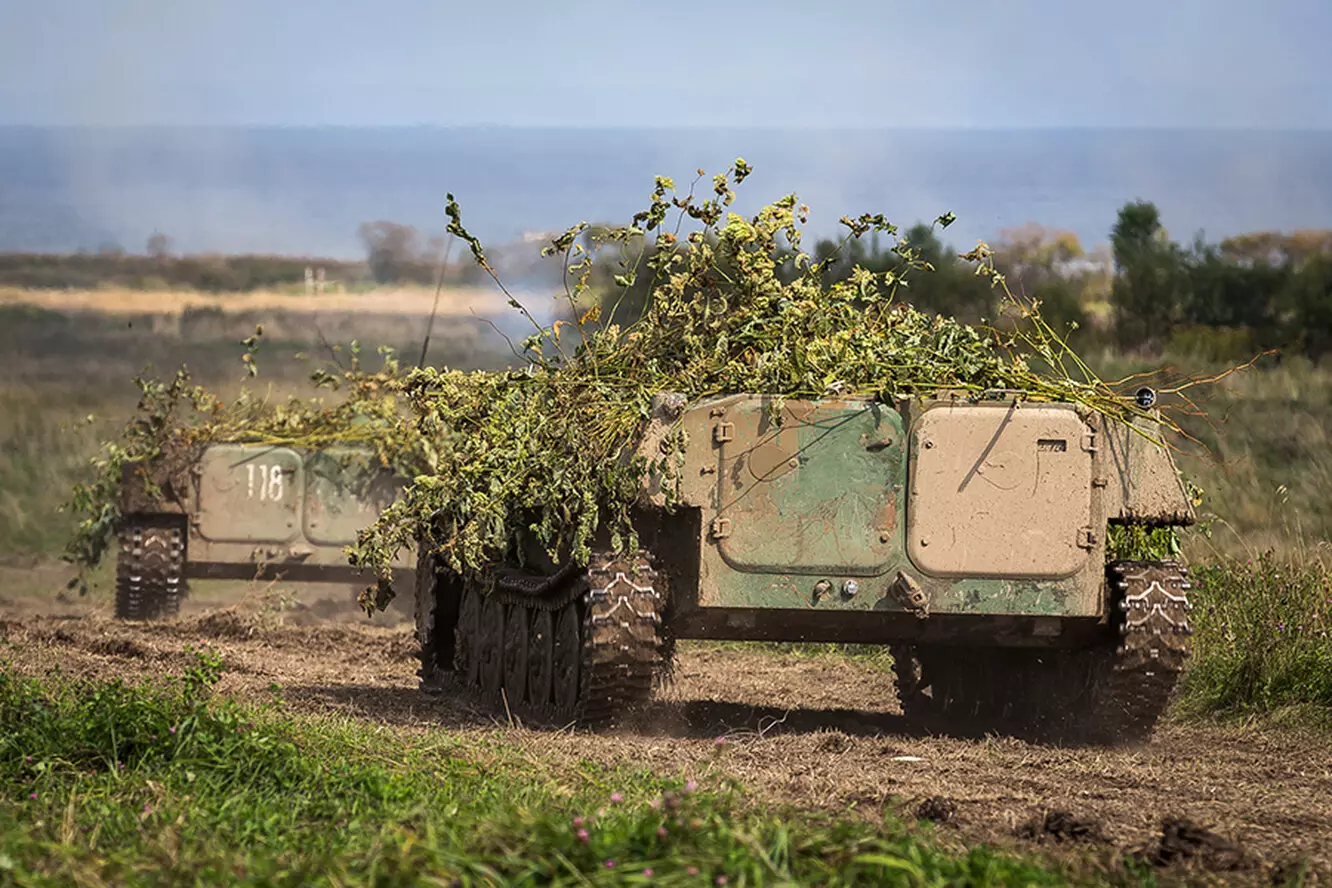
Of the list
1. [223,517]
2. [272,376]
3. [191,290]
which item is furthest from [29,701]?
[272,376]

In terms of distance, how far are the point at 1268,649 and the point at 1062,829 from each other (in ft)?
16.8

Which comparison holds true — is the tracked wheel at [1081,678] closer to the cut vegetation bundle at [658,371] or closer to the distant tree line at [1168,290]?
the cut vegetation bundle at [658,371]

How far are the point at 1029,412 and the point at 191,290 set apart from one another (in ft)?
59.5

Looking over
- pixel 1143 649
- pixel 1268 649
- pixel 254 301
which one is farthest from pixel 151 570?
pixel 1143 649

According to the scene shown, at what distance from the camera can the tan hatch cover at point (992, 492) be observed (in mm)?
9828

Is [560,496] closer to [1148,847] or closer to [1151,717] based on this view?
[1151,717]

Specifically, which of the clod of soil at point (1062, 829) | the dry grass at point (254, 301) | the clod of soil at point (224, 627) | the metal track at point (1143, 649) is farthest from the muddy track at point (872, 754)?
the dry grass at point (254, 301)

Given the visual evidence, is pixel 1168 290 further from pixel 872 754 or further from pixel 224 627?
pixel 872 754

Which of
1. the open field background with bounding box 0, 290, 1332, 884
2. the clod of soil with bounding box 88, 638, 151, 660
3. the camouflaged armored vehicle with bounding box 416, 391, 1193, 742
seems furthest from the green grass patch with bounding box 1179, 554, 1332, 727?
the clod of soil with bounding box 88, 638, 151, 660

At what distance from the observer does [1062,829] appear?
6.70 meters

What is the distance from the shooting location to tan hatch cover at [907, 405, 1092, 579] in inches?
387

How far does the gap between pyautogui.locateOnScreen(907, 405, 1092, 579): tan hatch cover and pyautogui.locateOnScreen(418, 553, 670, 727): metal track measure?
4.17 feet

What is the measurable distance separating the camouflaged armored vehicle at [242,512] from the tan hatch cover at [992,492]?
970 centimetres

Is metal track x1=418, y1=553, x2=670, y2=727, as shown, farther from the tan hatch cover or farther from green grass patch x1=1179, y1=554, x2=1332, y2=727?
green grass patch x1=1179, y1=554, x2=1332, y2=727
